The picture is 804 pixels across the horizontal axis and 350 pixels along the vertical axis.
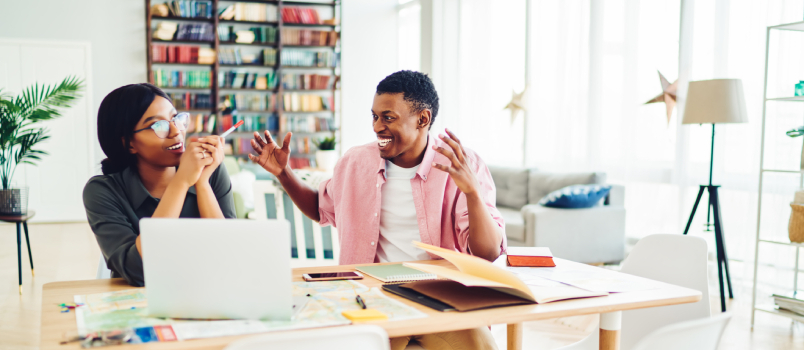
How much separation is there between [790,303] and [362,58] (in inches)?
238

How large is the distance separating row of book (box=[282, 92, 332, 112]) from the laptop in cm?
661

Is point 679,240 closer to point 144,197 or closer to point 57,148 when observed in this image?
point 144,197

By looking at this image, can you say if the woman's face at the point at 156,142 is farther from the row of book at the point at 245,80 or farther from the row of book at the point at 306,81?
the row of book at the point at 306,81

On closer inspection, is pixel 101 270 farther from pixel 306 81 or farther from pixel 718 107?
pixel 306 81

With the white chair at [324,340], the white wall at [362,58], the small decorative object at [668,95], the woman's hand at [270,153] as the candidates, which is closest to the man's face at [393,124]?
the woman's hand at [270,153]

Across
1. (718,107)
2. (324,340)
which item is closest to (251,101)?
(718,107)

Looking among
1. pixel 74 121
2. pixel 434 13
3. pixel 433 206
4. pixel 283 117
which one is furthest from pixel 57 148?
pixel 433 206

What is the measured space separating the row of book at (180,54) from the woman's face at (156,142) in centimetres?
583

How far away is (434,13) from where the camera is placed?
7148mm

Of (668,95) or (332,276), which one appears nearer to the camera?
(332,276)

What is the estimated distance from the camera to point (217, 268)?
971mm

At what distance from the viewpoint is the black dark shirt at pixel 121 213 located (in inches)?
50.9

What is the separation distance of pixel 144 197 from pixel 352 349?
35.1 inches

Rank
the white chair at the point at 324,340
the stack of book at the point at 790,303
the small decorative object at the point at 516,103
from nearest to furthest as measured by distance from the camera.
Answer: the white chair at the point at 324,340 → the stack of book at the point at 790,303 → the small decorative object at the point at 516,103
